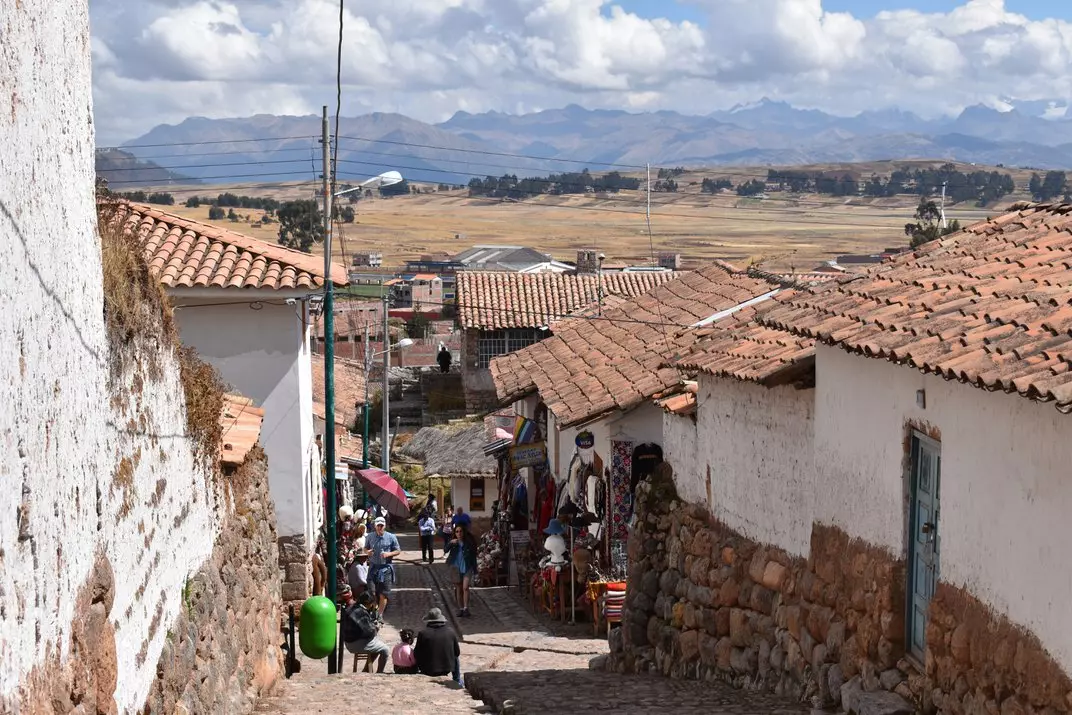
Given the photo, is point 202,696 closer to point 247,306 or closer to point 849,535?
point 849,535

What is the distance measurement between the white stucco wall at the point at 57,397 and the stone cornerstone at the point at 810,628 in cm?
456

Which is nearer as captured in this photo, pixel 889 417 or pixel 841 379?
pixel 889 417

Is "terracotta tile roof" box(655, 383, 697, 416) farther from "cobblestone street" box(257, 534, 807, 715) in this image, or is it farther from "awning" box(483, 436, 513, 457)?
"awning" box(483, 436, 513, 457)

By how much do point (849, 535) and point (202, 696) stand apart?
471 cm

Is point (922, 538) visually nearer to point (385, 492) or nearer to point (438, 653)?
point (438, 653)

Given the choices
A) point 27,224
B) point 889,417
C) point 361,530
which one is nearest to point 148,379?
point 27,224

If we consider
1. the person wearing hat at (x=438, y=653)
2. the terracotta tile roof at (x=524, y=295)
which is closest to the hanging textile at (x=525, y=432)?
the person wearing hat at (x=438, y=653)

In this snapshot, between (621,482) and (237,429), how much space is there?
19.5 feet

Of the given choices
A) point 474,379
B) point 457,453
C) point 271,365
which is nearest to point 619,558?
point 271,365

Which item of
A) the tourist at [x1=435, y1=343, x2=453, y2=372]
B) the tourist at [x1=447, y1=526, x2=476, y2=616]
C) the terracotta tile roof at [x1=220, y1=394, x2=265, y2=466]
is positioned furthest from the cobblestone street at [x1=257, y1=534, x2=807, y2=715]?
the tourist at [x1=435, y1=343, x2=453, y2=372]

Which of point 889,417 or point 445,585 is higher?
point 889,417

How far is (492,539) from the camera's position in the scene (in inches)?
1045

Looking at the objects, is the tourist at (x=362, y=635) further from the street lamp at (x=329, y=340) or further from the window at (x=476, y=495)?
the window at (x=476, y=495)

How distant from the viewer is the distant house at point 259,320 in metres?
20.1
